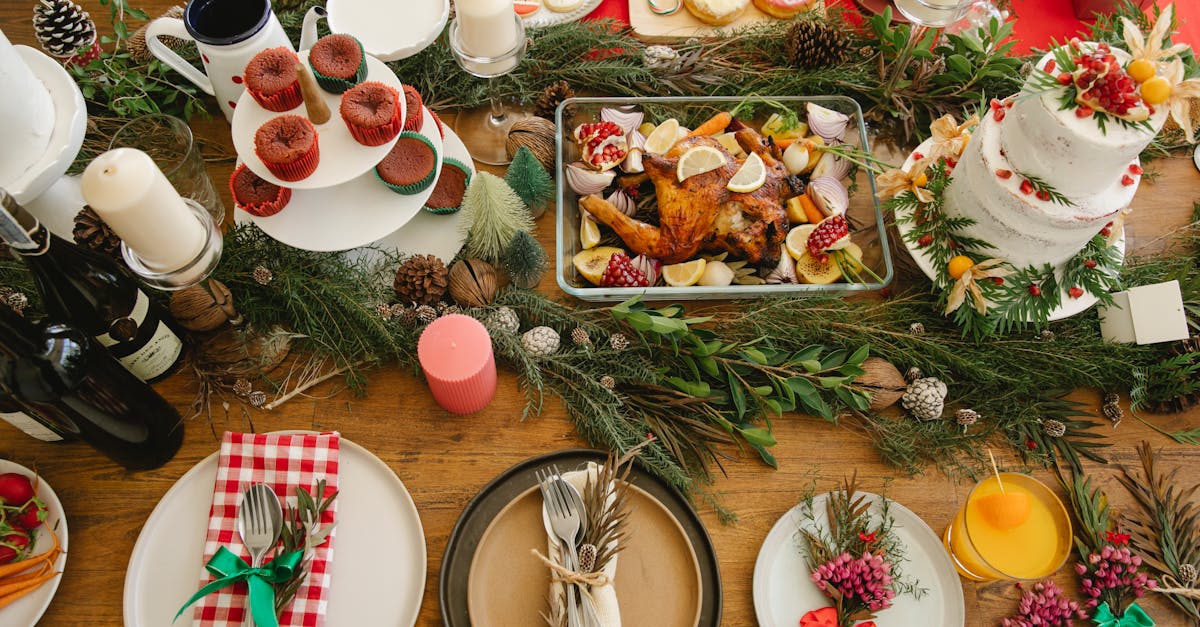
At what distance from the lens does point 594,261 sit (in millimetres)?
1173

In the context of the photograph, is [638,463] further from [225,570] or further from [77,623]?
[77,623]

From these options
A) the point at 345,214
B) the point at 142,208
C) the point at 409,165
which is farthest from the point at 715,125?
the point at 142,208

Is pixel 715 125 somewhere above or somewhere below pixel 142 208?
below

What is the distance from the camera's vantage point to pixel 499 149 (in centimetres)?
134

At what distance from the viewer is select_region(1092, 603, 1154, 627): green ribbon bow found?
0.99 metres

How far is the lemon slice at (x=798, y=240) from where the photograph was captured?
1183mm

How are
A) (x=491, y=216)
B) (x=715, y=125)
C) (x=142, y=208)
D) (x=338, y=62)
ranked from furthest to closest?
1. (x=715, y=125)
2. (x=491, y=216)
3. (x=338, y=62)
4. (x=142, y=208)

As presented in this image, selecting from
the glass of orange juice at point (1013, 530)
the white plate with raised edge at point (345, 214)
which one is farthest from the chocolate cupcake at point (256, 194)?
the glass of orange juice at point (1013, 530)

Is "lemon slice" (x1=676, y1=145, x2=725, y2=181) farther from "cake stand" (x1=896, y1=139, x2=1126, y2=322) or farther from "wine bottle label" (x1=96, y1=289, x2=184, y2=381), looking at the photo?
"wine bottle label" (x1=96, y1=289, x2=184, y2=381)

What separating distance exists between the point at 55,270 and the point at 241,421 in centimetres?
30

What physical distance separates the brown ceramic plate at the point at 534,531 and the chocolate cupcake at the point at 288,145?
1.60 ft

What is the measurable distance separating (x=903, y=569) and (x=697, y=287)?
0.48m

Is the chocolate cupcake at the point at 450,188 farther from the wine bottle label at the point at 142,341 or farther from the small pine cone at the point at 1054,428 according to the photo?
the small pine cone at the point at 1054,428

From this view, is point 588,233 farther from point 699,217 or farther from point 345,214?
point 345,214
